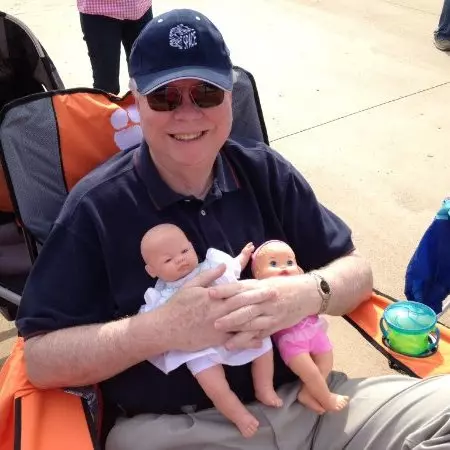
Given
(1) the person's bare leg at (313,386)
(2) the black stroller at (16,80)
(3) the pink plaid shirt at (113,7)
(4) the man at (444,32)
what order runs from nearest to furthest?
(1) the person's bare leg at (313,386), (2) the black stroller at (16,80), (3) the pink plaid shirt at (113,7), (4) the man at (444,32)

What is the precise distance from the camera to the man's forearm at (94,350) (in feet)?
5.31

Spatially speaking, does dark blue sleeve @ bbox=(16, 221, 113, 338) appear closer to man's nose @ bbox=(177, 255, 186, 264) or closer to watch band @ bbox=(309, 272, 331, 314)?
man's nose @ bbox=(177, 255, 186, 264)

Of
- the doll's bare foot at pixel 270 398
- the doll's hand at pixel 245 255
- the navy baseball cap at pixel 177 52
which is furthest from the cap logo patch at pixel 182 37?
the doll's bare foot at pixel 270 398

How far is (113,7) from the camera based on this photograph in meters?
3.63

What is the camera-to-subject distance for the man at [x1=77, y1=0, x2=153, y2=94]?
3635mm

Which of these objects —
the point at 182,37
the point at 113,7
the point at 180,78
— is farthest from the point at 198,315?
the point at 113,7

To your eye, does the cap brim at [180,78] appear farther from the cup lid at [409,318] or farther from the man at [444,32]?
the man at [444,32]

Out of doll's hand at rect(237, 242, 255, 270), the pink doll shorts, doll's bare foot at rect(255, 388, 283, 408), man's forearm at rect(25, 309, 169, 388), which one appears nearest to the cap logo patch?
doll's hand at rect(237, 242, 255, 270)

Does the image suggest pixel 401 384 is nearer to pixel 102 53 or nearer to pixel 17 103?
pixel 17 103

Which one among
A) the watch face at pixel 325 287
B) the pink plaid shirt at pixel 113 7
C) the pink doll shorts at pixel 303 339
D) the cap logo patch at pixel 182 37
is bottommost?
the pink doll shorts at pixel 303 339

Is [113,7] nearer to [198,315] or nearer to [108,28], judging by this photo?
[108,28]

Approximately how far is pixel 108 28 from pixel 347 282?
98.7 inches

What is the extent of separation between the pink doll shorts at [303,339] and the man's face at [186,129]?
55 centimetres

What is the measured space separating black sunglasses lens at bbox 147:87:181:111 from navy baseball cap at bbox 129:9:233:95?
0.02 m
